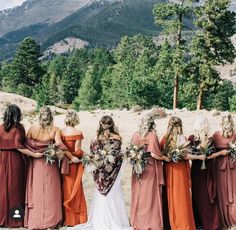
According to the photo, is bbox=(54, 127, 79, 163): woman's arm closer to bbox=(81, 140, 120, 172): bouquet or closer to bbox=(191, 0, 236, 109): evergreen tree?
bbox=(81, 140, 120, 172): bouquet

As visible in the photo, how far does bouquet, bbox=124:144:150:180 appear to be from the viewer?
11.1 metres

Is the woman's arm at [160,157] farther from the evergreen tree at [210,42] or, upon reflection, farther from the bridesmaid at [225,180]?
the evergreen tree at [210,42]

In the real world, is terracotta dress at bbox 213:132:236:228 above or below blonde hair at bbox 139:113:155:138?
below

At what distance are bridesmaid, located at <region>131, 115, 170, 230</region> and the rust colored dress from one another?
117cm

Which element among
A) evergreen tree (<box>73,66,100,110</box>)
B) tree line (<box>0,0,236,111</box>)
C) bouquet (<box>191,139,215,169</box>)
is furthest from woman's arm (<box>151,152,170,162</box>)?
evergreen tree (<box>73,66,100,110</box>)

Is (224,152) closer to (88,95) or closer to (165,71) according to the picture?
(165,71)

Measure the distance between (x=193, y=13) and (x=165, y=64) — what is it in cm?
568

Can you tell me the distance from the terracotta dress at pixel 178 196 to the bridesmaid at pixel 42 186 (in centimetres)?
185

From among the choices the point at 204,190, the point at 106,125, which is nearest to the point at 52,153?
the point at 106,125

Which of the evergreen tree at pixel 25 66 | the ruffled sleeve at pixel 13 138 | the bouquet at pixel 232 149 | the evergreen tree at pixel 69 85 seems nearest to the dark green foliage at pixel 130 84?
the evergreen tree at pixel 69 85

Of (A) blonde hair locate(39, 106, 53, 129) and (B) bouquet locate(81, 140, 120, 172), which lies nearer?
(B) bouquet locate(81, 140, 120, 172)

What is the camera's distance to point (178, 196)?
36.8 ft

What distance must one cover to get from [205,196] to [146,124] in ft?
6.21

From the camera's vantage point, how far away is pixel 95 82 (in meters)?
93.2
